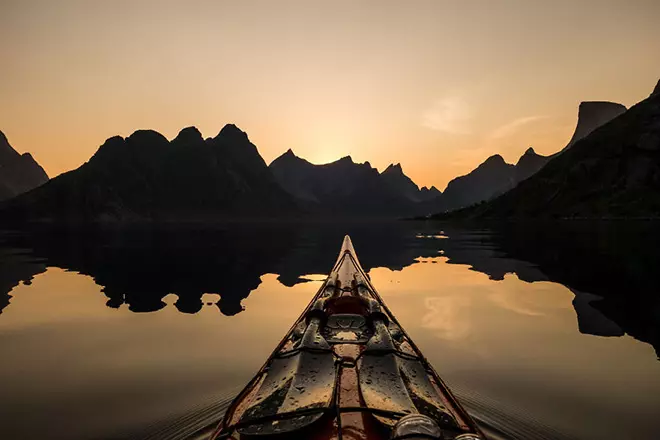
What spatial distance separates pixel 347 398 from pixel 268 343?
30.8ft

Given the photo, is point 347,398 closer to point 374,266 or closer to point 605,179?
point 374,266

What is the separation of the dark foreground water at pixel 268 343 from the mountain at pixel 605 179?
14463cm

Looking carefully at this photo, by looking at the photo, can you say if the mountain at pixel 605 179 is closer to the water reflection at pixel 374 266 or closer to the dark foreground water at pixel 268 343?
the water reflection at pixel 374 266

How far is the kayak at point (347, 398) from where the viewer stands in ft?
16.6

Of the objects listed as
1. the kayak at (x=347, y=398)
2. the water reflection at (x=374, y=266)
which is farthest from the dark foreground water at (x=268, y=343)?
the kayak at (x=347, y=398)

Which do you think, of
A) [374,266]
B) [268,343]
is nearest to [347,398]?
[268,343]

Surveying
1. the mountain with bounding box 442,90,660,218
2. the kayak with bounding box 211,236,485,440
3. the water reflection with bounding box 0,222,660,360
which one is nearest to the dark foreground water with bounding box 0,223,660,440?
the water reflection with bounding box 0,222,660,360

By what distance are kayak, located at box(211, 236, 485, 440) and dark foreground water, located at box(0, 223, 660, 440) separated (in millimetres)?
2586

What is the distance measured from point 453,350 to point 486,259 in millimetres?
28883

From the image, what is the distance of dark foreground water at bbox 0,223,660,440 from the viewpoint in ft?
29.5

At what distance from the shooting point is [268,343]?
14797 millimetres

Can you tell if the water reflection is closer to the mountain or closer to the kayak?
the kayak

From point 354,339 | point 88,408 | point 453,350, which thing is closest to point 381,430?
point 354,339

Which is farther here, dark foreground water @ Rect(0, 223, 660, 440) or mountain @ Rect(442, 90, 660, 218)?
mountain @ Rect(442, 90, 660, 218)
